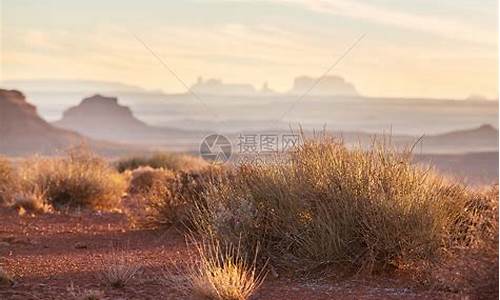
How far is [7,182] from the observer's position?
829 inches

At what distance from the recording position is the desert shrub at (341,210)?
9719 millimetres

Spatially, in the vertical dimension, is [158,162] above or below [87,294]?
above

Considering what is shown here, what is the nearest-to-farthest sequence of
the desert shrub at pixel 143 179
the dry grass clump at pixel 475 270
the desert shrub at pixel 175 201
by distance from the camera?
1. the dry grass clump at pixel 475 270
2. the desert shrub at pixel 175 201
3. the desert shrub at pixel 143 179

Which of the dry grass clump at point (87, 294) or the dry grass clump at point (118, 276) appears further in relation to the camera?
the dry grass clump at point (118, 276)

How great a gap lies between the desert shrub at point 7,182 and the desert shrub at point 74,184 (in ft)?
0.94

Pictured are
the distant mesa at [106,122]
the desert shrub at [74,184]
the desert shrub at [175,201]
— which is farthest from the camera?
the distant mesa at [106,122]

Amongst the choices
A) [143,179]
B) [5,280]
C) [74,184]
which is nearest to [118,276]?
[5,280]

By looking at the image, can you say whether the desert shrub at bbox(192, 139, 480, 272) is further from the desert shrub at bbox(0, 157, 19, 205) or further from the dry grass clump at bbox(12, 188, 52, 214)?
the desert shrub at bbox(0, 157, 19, 205)

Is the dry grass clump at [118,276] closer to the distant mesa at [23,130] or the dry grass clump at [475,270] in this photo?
the dry grass clump at [475,270]

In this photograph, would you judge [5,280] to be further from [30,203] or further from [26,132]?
[26,132]

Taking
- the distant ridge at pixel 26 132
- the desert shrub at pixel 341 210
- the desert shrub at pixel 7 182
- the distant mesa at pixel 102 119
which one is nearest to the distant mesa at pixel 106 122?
the distant mesa at pixel 102 119

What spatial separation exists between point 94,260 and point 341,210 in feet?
10.9

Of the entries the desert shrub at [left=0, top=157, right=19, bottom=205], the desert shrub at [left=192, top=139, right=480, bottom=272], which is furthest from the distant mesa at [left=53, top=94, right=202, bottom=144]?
the desert shrub at [left=192, top=139, right=480, bottom=272]

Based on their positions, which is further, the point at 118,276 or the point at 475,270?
the point at 118,276
